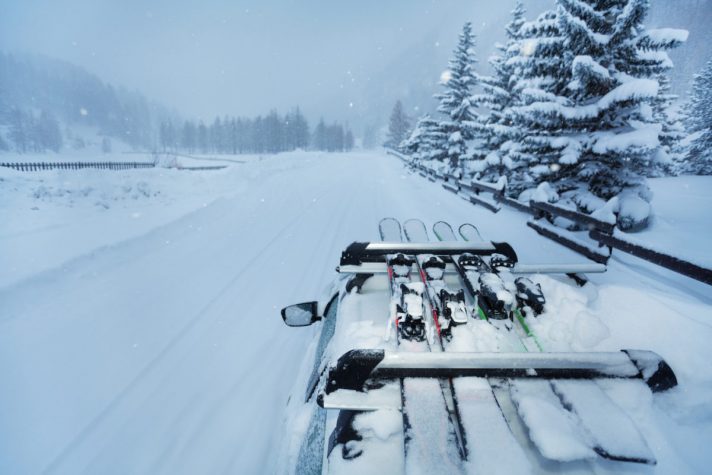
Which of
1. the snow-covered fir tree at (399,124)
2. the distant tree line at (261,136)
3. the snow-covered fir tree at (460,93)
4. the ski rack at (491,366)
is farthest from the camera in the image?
the distant tree line at (261,136)

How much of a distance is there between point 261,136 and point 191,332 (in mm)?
104010

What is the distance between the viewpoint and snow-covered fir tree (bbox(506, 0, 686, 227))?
8.53 meters

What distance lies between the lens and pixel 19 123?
88562 millimetres

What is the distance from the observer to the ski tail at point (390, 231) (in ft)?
15.8

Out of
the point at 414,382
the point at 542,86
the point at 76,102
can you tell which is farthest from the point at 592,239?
the point at 76,102

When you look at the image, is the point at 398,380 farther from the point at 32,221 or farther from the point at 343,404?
the point at 32,221

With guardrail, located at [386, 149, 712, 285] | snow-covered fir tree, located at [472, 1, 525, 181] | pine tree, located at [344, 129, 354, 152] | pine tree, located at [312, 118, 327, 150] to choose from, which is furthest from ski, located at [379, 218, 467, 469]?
pine tree, located at [344, 129, 354, 152]

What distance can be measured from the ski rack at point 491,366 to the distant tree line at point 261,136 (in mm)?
98125

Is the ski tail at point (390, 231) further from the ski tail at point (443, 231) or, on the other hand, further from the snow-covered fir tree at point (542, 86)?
the snow-covered fir tree at point (542, 86)


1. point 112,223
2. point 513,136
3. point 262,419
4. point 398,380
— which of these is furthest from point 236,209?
point 513,136

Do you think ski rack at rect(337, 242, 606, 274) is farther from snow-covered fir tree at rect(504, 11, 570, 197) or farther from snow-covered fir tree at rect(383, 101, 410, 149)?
snow-covered fir tree at rect(383, 101, 410, 149)

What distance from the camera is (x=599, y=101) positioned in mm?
8797

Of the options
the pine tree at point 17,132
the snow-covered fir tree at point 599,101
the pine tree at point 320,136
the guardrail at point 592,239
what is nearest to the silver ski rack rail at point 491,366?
the guardrail at point 592,239

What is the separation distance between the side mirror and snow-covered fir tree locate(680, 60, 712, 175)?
127 feet
